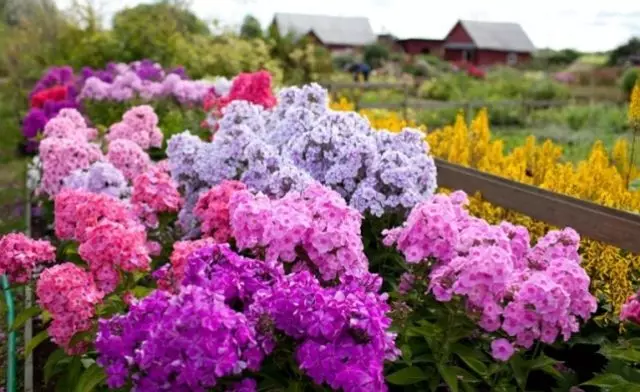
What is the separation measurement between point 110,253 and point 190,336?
1.21m

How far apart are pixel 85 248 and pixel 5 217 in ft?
20.5

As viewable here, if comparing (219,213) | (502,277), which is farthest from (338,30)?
(502,277)

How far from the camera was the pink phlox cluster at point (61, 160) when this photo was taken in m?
6.22

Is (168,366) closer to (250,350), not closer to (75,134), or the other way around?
(250,350)

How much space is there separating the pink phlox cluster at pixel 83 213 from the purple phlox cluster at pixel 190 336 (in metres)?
1.16

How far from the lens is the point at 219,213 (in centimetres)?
417

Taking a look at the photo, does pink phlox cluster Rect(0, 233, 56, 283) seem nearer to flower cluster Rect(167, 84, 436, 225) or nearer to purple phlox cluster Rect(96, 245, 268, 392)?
flower cluster Rect(167, 84, 436, 225)

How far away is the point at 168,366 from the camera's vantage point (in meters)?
Answer: 2.51

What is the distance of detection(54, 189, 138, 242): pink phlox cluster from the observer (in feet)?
13.3

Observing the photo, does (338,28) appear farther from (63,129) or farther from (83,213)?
(83,213)

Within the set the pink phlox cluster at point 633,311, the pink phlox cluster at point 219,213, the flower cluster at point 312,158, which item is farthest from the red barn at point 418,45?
the pink phlox cluster at point 633,311

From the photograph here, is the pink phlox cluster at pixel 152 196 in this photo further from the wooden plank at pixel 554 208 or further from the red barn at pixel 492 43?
the red barn at pixel 492 43

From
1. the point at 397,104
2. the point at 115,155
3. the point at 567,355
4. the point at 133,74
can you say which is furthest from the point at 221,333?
the point at 397,104

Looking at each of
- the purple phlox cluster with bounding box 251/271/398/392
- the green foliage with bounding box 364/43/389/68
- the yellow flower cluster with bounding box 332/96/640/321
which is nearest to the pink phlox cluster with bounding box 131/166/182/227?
the yellow flower cluster with bounding box 332/96/640/321
